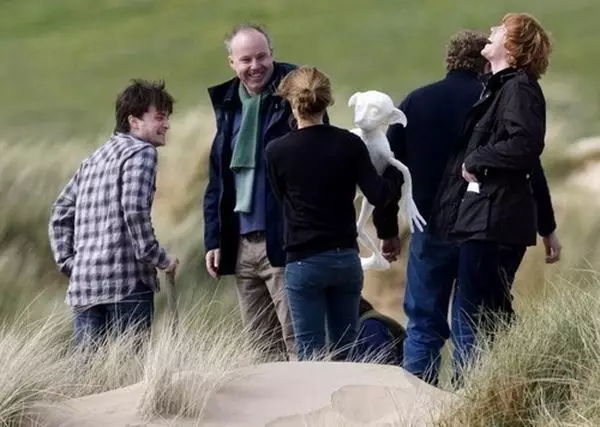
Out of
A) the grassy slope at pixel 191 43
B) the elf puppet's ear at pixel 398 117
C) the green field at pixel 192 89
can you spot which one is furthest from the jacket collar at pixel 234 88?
the grassy slope at pixel 191 43

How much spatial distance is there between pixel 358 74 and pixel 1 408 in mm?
4378

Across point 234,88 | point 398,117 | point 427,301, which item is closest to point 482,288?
point 427,301

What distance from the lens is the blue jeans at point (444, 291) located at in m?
4.86

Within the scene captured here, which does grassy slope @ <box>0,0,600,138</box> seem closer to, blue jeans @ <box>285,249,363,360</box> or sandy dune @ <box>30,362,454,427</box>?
blue jeans @ <box>285,249,363,360</box>

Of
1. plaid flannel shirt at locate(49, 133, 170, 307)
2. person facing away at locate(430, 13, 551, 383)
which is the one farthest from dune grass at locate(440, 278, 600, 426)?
plaid flannel shirt at locate(49, 133, 170, 307)

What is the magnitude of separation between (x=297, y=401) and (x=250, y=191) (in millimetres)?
1158

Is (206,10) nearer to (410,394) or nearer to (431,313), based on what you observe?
(431,313)

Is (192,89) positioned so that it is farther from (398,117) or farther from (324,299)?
(324,299)

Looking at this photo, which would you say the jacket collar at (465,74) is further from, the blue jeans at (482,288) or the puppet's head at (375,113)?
the blue jeans at (482,288)

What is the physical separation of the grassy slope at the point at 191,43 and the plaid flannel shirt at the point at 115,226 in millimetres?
2856

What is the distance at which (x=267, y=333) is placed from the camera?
18.5 ft

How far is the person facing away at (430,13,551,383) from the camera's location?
185 inches

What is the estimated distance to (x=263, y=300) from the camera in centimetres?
562

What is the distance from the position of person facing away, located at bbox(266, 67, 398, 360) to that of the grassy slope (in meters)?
2.84
